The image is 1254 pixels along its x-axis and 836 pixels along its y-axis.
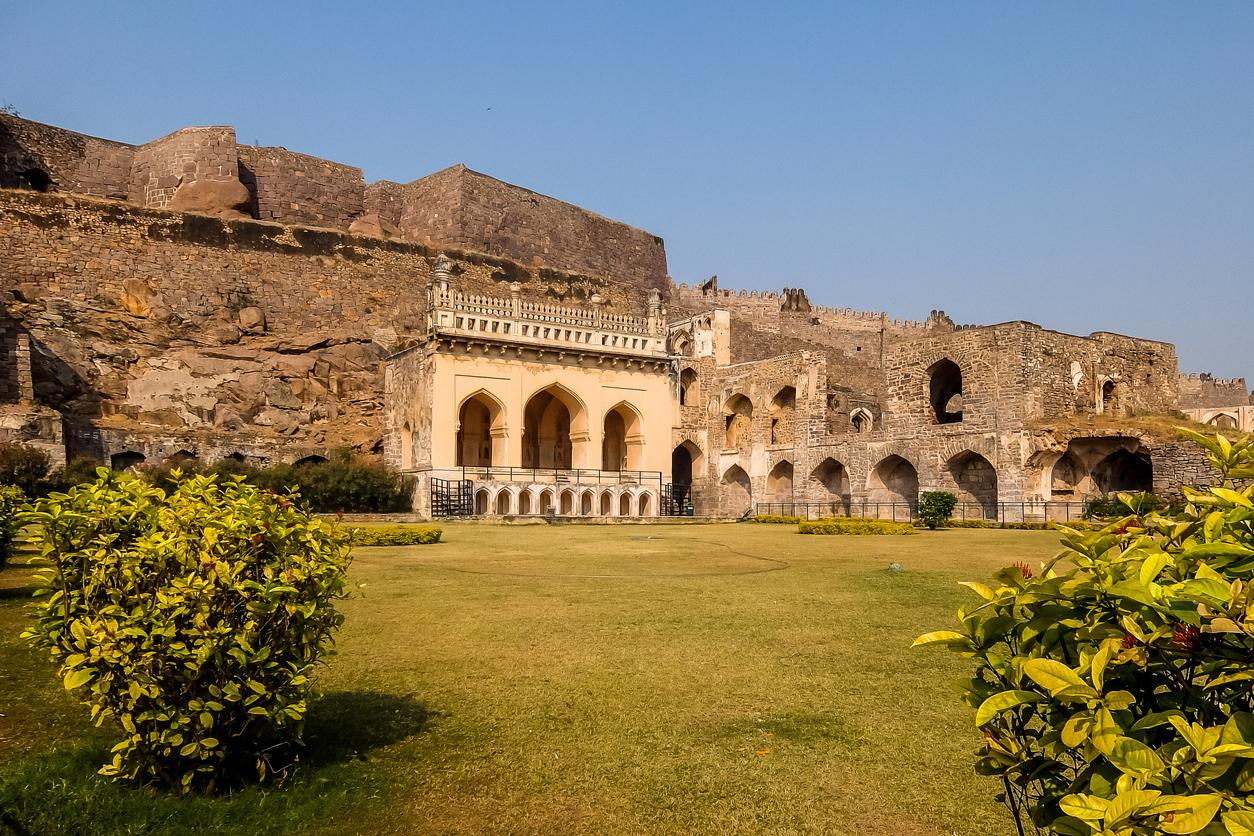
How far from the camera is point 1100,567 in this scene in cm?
170

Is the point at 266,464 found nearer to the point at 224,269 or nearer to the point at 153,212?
the point at 224,269

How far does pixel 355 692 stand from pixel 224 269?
28.3 meters

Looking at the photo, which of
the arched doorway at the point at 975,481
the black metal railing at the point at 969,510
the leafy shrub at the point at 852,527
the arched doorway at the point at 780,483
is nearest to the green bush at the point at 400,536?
the leafy shrub at the point at 852,527

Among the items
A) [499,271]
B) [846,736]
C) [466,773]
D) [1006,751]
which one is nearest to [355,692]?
[466,773]

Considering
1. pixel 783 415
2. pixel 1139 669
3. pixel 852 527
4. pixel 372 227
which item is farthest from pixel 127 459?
pixel 1139 669

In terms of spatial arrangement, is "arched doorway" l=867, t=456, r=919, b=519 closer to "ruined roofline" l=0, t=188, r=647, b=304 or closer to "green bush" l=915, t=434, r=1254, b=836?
"ruined roofline" l=0, t=188, r=647, b=304

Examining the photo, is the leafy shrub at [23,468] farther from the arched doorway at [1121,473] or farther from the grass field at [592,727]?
the arched doorway at [1121,473]

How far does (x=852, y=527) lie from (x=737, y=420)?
17328mm

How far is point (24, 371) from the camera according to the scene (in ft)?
73.3

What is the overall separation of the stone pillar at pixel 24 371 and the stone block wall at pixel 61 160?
1108cm

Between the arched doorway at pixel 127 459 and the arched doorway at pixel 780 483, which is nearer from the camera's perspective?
the arched doorway at pixel 127 459

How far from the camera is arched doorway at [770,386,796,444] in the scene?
32938mm

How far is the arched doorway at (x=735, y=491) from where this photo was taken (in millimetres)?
33719

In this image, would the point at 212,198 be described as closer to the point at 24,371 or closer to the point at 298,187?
the point at 298,187
